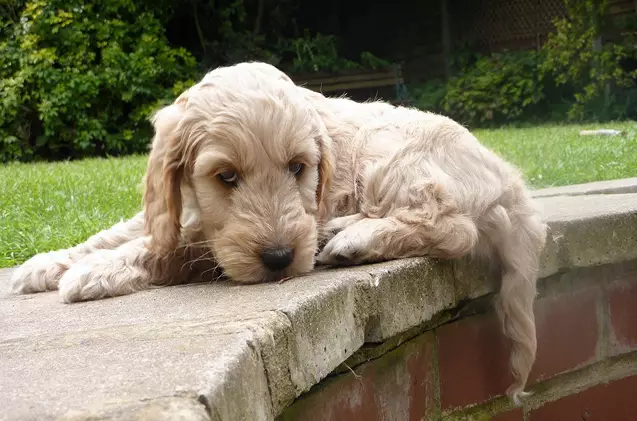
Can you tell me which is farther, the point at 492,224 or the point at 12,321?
the point at 492,224

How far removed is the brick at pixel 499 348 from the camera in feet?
7.23

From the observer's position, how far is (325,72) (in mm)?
15055

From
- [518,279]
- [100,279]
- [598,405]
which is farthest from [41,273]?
[598,405]

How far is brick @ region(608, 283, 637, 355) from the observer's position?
8.45ft

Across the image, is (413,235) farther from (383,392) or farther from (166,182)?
(166,182)

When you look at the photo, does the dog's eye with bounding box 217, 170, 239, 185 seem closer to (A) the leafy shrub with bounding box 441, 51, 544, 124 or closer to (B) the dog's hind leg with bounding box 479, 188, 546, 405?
(B) the dog's hind leg with bounding box 479, 188, 546, 405

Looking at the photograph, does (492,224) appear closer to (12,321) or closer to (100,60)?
(12,321)

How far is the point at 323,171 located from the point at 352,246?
0.30 meters

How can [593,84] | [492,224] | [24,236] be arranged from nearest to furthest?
[492,224] → [24,236] → [593,84]

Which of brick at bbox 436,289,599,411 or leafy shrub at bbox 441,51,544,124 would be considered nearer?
brick at bbox 436,289,599,411

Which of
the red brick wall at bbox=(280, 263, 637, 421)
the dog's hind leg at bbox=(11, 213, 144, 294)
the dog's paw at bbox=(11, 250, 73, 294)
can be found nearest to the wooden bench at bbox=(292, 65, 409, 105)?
the dog's hind leg at bbox=(11, 213, 144, 294)

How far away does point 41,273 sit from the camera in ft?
9.02

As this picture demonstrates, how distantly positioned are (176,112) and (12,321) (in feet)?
2.58

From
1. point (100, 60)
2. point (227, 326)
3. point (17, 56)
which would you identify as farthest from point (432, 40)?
point (227, 326)
